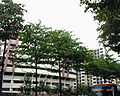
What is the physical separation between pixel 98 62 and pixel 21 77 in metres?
37.3

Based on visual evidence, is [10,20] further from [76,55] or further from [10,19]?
[76,55]

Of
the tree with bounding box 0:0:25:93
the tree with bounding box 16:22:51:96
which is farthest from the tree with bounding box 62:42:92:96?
the tree with bounding box 0:0:25:93

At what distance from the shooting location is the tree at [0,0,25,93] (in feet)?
57.0

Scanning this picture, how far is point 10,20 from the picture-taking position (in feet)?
58.6

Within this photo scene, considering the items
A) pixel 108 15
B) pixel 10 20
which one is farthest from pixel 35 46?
pixel 108 15

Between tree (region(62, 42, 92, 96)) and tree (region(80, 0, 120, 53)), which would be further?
tree (region(62, 42, 92, 96))

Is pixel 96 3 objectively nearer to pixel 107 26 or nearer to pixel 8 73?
pixel 107 26

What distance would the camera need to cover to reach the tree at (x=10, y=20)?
17.4m

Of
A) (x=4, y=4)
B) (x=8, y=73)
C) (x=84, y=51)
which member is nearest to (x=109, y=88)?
(x=84, y=51)

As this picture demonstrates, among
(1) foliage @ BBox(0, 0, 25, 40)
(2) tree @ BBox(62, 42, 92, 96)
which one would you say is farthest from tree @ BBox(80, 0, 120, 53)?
(1) foliage @ BBox(0, 0, 25, 40)

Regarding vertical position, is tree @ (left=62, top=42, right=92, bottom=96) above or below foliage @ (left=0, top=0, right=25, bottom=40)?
below

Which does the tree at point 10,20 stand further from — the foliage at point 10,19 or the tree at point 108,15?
the tree at point 108,15

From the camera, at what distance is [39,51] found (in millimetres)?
17391

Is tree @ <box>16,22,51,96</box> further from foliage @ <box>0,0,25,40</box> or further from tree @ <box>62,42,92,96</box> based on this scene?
tree @ <box>62,42,92,96</box>
